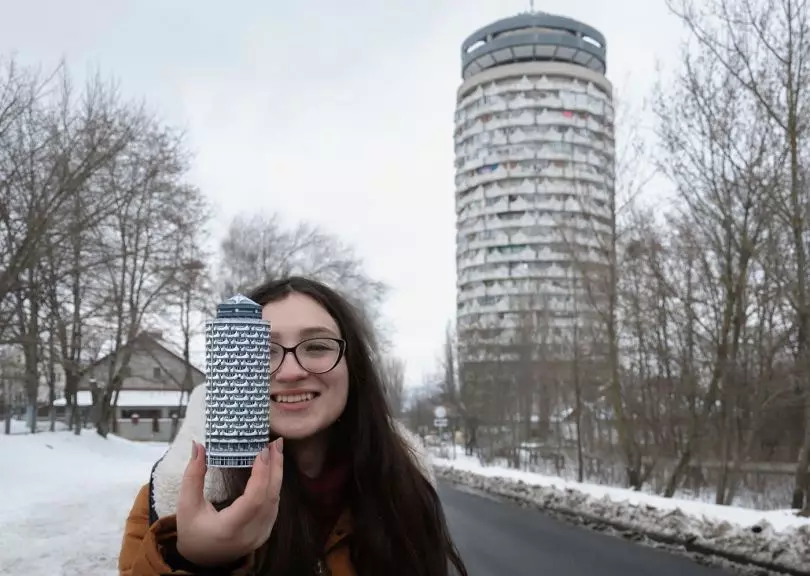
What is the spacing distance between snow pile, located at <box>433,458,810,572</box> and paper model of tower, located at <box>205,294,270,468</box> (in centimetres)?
944

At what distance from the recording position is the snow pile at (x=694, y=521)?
9.93 metres

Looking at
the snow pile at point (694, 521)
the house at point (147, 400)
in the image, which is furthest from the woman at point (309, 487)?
the house at point (147, 400)

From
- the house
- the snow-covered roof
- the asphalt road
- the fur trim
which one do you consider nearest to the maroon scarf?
the fur trim

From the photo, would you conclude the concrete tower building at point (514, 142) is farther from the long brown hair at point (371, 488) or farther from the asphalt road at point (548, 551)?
the long brown hair at point (371, 488)

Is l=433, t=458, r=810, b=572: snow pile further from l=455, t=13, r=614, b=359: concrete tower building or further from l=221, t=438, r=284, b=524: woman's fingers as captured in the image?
l=455, t=13, r=614, b=359: concrete tower building

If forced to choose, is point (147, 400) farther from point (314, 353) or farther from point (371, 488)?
point (314, 353)

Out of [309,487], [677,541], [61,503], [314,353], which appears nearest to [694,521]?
[677,541]

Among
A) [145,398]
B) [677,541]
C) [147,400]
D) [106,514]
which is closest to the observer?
[677,541]

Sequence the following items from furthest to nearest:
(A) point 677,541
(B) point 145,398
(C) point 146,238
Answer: (B) point 145,398, (C) point 146,238, (A) point 677,541

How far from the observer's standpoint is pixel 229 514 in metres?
1.41

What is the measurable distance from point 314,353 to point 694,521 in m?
11.9

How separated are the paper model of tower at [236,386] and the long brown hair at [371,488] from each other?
0.53m

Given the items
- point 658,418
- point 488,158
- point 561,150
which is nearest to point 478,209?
point 488,158

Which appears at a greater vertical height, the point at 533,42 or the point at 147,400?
the point at 533,42
